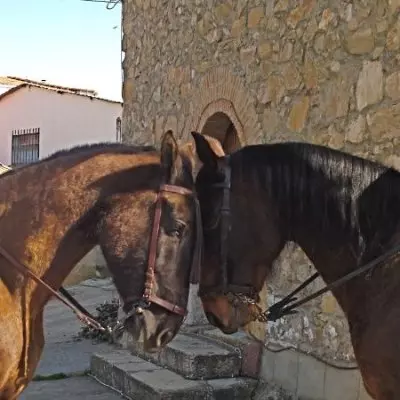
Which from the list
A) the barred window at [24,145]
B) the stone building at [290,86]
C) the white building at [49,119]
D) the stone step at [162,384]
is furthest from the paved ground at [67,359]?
the barred window at [24,145]

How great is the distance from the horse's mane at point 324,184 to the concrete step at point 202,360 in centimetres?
343

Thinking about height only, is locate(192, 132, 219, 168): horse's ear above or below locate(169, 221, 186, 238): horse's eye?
above

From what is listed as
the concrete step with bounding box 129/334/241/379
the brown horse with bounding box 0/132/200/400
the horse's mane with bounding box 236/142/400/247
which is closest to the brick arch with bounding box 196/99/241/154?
the concrete step with bounding box 129/334/241/379

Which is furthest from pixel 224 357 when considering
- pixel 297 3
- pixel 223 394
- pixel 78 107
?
pixel 78 107

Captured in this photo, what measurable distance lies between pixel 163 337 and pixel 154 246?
38 centimetres

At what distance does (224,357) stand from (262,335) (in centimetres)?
39

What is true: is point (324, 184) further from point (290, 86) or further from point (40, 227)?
point (290, 86)

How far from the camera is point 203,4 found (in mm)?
7484

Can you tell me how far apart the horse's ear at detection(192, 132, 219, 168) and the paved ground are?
6.63ft

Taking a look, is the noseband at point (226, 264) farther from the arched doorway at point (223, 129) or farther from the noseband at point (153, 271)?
the arched doorway at point (223, 129)

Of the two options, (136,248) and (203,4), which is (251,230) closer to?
(136,248)

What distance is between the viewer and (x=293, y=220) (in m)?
3.23

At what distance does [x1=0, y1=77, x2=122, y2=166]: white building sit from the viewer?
63.7 feet

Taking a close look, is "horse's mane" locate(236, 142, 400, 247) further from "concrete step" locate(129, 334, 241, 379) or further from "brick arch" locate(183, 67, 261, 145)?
"concrete step" locate(129, 334, 241, 379)
